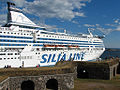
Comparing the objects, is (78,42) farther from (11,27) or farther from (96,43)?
(11,27)

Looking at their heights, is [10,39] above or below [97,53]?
above

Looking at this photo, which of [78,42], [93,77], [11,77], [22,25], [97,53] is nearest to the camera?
[11,77]

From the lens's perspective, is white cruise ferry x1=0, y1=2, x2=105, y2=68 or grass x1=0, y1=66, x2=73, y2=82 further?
white cruise ferry x1=0, y1=2, x2=105, y2=68

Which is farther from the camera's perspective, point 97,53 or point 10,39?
point 97,53

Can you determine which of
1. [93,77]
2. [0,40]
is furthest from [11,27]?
[93,77]

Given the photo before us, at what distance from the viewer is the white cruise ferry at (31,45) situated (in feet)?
85.2

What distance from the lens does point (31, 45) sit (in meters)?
30.6

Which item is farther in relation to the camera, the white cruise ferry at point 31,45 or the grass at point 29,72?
the white cruise ferry at point 31,45

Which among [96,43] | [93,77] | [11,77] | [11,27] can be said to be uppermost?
[11,27]

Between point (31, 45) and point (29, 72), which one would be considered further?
point (31, 45)

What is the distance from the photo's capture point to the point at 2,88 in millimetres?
9781

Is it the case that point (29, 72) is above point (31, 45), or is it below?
below

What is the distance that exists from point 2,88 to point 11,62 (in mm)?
16003

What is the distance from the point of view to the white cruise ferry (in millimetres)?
25959
